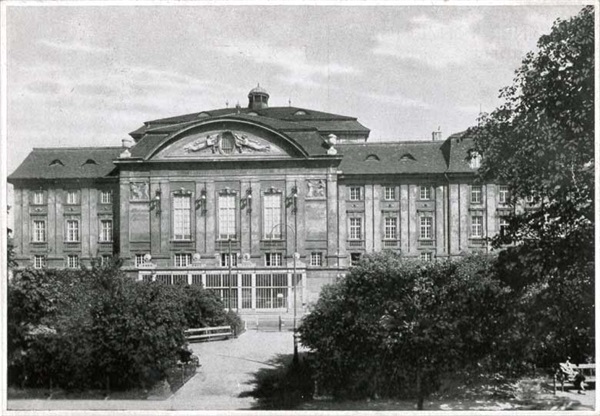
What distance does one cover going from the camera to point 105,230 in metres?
40.4

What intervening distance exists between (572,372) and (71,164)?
3175cm

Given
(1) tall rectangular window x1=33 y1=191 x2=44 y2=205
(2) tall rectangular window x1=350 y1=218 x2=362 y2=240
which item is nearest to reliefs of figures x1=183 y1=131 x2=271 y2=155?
(2) tall rectangular window x1=350 y1=218 x2=362 y2=240

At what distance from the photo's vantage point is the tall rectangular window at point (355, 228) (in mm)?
42750

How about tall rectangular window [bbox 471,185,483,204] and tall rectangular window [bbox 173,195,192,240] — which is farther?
tall rectangular window [bbox 471,185,483,204]

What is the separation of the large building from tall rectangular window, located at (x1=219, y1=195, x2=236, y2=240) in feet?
0.22

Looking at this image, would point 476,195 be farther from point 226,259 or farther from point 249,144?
point 226,259

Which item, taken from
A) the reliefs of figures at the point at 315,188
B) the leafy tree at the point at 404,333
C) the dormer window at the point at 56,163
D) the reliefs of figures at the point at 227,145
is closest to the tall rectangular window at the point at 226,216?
the reliefs of figures at the point at 227,145

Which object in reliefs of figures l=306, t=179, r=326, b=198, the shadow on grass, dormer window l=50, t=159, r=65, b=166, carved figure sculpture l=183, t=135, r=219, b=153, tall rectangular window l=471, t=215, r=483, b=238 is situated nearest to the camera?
the shadow on grass

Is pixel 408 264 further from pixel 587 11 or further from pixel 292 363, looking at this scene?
pixel 587 11

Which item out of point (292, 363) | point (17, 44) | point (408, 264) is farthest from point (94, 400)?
point (408, 264)

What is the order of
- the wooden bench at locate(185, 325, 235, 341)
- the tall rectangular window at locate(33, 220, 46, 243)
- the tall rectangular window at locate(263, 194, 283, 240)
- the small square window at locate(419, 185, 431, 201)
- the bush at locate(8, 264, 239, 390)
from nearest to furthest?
the bush at locate(8, 264, 239, 390) → the wooden bench at locate(185, 325, 235, 341) → the tall rectangular window at locate(33, 220, 46, 243) → the tall rectangular window at locate(263, 194, 283, 240) → the small square window at locate(419, 185, 431, 201)

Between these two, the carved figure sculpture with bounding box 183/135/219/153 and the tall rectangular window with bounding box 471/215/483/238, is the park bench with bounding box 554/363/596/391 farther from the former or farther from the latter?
the carved figure sculpture with bounding box 183/135/219/153

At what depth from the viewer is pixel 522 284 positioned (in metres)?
14.2

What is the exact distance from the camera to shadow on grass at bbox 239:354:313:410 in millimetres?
15766
